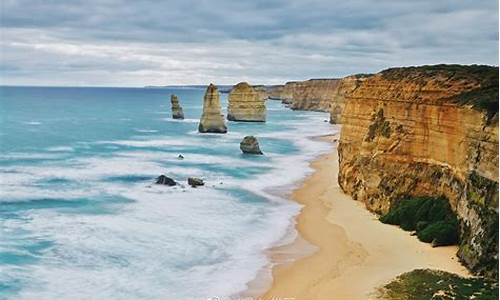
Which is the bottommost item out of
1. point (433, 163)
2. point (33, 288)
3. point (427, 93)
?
point (33, 288)

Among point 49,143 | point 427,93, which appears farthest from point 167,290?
point 49,143

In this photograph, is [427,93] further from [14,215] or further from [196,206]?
[14,215]

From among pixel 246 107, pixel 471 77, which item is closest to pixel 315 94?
pixel 246 107

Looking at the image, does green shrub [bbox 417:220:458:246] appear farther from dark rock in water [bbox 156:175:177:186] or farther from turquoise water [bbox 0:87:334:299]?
dark rock in water [bbox 156:175:177:186]

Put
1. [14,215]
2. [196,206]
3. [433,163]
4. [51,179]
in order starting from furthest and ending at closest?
1. [51,179]
2. [196,206]
3. [14,215]
4. [433,163]

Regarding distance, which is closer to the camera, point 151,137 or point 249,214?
point 249,214

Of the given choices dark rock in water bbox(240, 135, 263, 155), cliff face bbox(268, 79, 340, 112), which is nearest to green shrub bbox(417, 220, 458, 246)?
dark rock in water bbox(240, 135, 263, 155)
